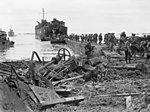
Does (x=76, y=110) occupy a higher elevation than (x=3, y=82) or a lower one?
lower

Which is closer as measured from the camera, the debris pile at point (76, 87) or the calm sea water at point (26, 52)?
the debris pile at point (76, 87)

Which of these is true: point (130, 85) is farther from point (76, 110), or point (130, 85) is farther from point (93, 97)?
point (76, 110)

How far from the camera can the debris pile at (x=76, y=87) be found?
9587 mm

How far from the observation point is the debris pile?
959 centimetres

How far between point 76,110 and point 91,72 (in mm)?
5635

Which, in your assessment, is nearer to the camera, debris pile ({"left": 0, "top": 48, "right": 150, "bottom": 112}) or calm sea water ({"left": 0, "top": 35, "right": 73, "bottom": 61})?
debris pile ({"left": 0, "top": 48, "right": 150, "bottom": 112})

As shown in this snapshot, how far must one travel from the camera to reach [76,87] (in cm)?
1319

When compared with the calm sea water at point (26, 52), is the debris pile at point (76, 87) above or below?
above

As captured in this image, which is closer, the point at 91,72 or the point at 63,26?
the point at 91,72

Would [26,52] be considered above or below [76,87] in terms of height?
below

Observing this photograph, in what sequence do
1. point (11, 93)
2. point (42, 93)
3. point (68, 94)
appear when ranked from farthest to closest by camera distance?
point (68, 94) → point (42, 93) → point (11, 93)

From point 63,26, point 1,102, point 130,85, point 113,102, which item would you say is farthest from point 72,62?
point 63,26

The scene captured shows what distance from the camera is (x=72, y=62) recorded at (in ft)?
51.9

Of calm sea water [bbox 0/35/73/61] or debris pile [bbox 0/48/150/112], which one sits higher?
debris pile [bbox 0/48/150/112]
